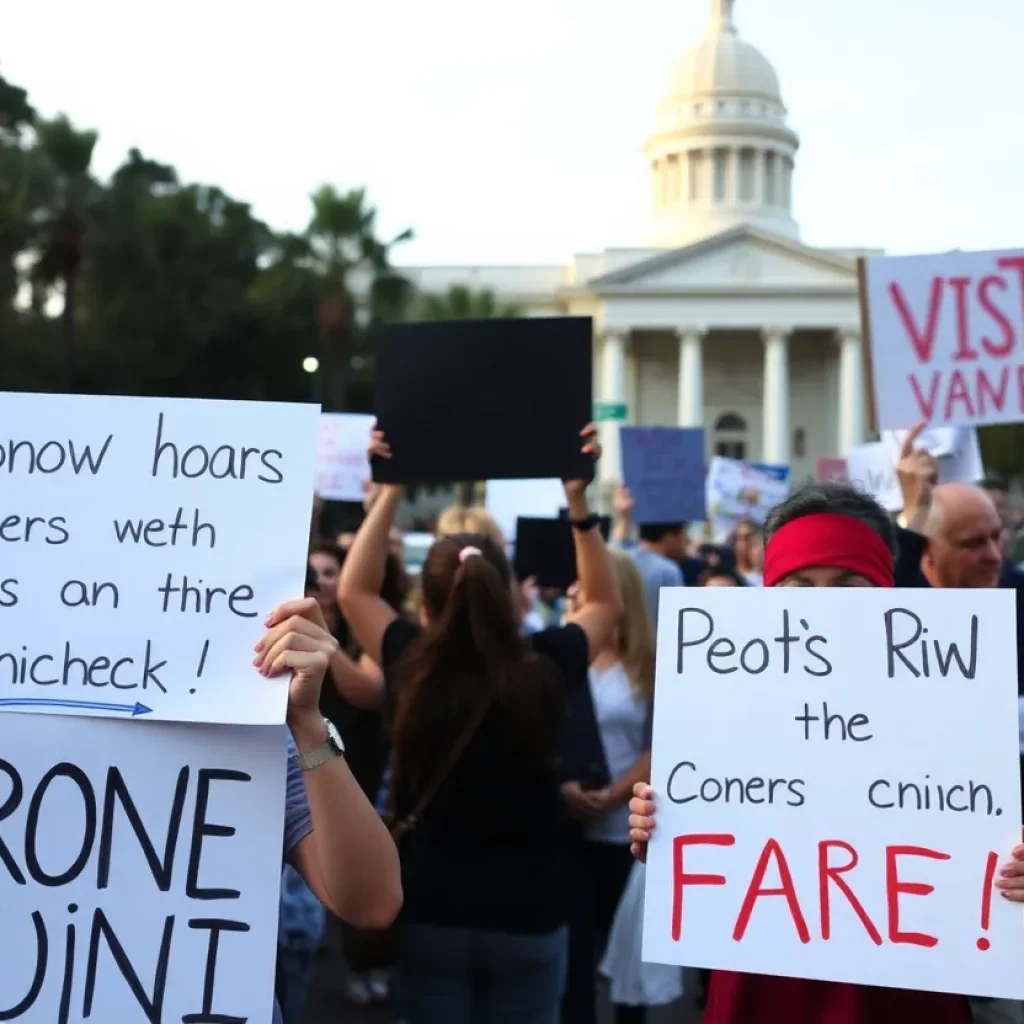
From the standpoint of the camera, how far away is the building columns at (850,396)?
61344 millimetres

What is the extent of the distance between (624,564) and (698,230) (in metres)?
66.9

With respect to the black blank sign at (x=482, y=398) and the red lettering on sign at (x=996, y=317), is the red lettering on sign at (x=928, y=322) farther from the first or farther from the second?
the black blank sign at (x=482, y=398)

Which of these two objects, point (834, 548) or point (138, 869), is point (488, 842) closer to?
point (834, 548)

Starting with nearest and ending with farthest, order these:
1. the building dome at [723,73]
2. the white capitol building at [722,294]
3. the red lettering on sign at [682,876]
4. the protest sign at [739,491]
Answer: the red lettering on sign at [682,876] < the protest sign at [739,491] < the white capitol building at [722,294] < the building dome at [723,73]

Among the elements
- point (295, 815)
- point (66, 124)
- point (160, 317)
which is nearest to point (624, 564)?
point (295, 815)

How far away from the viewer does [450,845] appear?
134 inches

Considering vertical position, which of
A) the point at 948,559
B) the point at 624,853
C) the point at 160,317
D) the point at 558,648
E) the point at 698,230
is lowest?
the point at 624,853

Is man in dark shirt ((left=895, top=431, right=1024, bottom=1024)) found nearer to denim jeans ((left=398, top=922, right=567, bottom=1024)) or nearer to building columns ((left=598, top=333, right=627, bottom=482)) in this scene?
denim jeans ((left=398, top=922, right=567, bottom=1024))

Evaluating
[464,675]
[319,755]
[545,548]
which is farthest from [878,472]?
[319,755]

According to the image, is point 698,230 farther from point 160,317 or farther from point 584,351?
point 584,351

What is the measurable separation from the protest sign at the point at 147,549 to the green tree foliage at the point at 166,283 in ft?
87.5

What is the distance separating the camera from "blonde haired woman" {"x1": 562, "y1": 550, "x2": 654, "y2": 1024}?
4836mm

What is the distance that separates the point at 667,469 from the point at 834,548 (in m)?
7.70

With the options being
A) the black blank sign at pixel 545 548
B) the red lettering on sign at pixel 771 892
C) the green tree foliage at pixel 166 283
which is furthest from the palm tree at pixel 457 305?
the red lettering on sign at pixel 771 892
